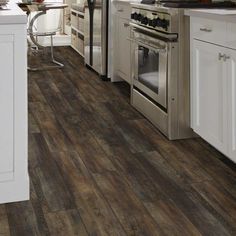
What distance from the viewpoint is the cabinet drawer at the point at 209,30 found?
101 inches

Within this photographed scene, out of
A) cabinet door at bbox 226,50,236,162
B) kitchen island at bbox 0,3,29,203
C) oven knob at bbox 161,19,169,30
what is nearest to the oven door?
oven knob at bbox 161,19,169,30

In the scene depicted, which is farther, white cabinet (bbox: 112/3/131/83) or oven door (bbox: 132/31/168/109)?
white cabinet (bbox: 112/3/131/83)

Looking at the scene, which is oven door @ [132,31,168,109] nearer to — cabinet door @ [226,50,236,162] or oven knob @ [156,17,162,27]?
oven knob @ [156,17,162,27]

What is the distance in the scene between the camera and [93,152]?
3.07 m

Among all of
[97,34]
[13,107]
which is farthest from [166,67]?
[97,34]

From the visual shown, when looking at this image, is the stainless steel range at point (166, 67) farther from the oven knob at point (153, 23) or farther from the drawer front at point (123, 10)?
the drawer front at point (123, 10)

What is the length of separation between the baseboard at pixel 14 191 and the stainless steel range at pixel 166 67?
131 centimetres

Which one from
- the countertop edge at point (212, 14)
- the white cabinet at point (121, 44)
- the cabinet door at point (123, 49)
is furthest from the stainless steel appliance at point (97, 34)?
the countertop edge at point (212, 14)

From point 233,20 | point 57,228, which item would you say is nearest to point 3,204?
point 57,228

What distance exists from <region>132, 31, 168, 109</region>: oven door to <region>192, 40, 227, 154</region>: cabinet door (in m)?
0.30

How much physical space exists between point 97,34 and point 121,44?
2.07ft

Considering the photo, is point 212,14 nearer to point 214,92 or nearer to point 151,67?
point 214,92

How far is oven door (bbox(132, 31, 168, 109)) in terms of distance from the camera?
3.30 metres

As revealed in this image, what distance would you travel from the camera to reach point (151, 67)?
3.57 m
